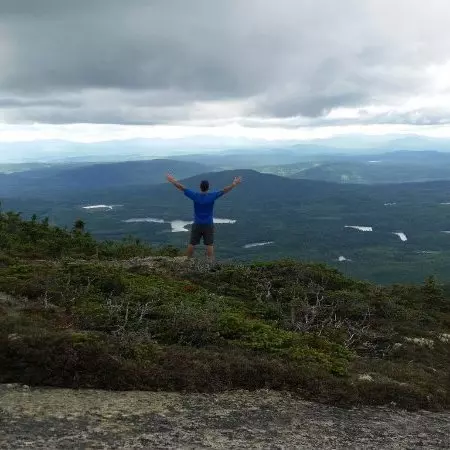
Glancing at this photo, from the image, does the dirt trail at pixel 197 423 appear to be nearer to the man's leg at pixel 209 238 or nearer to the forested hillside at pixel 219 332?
the forested hillside at pixel 219 332

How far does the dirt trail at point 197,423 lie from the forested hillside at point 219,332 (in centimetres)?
35

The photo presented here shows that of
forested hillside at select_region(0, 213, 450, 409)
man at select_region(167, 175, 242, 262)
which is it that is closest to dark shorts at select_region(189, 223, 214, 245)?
man at select_region(167, 175, 242, 262)

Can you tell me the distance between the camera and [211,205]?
53.9ft

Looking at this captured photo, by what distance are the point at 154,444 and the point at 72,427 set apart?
3.55 feet

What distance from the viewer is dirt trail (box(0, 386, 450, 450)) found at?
6234 millimetres

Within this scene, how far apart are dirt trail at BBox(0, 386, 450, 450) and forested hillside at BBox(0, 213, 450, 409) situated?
1.14ft

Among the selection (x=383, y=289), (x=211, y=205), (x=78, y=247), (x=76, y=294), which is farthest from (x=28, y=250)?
(x=383, y=289)

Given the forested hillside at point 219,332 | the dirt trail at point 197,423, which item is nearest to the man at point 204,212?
the forested hillside at point 219,332

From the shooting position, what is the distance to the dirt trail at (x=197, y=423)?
623 cm

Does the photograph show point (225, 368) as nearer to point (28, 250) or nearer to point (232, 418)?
point (232, 418)

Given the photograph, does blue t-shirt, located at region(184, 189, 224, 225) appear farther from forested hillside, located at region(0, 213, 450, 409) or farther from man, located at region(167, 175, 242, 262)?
forested hillside, located at region(0, 213, 450, 409)

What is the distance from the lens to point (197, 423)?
6891mm

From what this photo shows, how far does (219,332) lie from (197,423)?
10.2 ft

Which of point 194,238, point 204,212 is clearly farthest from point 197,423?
point 194,238
